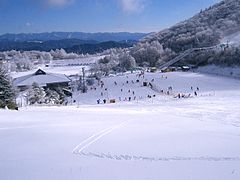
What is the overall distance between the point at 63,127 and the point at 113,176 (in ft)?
21.1

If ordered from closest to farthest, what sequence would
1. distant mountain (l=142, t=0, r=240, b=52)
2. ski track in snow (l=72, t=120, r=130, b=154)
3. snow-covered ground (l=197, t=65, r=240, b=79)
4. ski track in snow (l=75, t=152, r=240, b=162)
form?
ski track in snow (l=75, t=152, r=240, b=162)
ski track in snow (l=72, t=120, r=130, b=154)
snow-covered ground (l=197, t=65, r=240, b=79)
distant mountain (l=142, t=0, r=240, b=52)

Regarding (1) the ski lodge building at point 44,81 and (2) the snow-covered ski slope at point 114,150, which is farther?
(1) the ski lodge building at point 44,81

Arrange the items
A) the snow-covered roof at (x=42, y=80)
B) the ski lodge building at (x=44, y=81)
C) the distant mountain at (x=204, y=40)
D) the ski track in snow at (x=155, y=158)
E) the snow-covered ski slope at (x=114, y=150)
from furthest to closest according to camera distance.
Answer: the distant mountain at (x=204, y=40), the snow-covered roof at (x=42, y=80), the ski lodge building at (x=44, y=81), the ski track in snow at (x=155, y=158), the snow-covered ski slope at (x=114, y=150)

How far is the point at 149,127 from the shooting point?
1598cm

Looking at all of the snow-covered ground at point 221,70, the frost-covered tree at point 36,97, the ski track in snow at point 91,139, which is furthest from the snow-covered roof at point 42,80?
the ski track in snow at point 91,139

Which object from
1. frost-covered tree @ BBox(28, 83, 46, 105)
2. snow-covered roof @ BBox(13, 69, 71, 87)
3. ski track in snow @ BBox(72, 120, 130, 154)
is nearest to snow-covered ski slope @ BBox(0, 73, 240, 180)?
ski track in snow @ BBox(72, 120, 130, 154)

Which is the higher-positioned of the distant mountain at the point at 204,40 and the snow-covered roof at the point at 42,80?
the distant mountain at the point at 204,40

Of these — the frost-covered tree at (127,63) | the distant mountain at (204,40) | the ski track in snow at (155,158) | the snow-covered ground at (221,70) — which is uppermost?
the distant mountain at (204,40)

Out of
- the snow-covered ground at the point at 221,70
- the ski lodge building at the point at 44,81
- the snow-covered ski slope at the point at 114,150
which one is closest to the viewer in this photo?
the snow-covered ski slope at the point at 114,150

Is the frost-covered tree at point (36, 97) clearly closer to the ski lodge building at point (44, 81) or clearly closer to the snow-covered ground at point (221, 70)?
the ski lodge building at point (44, 81)

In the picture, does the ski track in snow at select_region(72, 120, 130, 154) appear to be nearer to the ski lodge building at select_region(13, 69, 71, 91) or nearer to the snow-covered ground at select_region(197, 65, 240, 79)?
the ski lodge building at select_region(13, 69, 71, 91)

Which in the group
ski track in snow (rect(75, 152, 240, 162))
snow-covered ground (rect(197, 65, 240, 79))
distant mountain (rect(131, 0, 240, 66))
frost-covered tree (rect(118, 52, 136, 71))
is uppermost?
distant mountain (rect(131, 0, 240, 66))

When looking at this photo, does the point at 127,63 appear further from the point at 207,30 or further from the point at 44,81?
the point at 44,81

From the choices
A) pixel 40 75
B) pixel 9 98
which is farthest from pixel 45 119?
pixel 40 75
